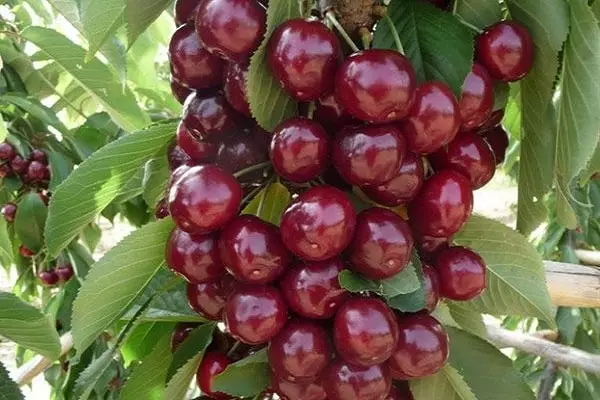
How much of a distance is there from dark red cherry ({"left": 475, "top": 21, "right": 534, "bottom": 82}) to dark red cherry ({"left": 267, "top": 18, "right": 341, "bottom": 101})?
16 cm

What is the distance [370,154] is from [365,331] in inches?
5.2

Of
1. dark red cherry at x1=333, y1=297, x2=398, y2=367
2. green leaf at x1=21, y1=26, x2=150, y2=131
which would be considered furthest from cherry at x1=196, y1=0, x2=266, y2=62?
green leaf at x1=21, y1=26, x2=150, y2=131

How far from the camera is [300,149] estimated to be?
1.88 ft

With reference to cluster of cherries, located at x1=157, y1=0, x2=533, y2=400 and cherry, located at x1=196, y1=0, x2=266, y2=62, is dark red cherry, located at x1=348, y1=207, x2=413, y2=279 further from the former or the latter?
cherry, located at x1=196, y1=0, x2=266, y2=62

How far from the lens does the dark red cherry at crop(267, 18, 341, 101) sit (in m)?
0.56

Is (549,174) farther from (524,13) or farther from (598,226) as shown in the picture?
(598,226)

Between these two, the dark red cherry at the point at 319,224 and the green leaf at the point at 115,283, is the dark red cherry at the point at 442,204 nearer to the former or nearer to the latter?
the dark red cherry at the point at 319,224

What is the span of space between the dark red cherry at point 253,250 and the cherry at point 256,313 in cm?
1

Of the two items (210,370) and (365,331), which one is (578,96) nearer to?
(365,331)

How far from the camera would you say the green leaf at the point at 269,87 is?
0.59m

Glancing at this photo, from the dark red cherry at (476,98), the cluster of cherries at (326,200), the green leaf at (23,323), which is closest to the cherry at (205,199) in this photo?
the cluster of cherries at (326,200)

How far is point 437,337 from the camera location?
1.99ft

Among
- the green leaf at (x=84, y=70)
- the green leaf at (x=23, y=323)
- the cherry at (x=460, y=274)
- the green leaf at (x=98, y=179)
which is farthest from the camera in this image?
the green leaf at (x=84, y=70)

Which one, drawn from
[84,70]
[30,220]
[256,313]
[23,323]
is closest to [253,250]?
[256,313]
